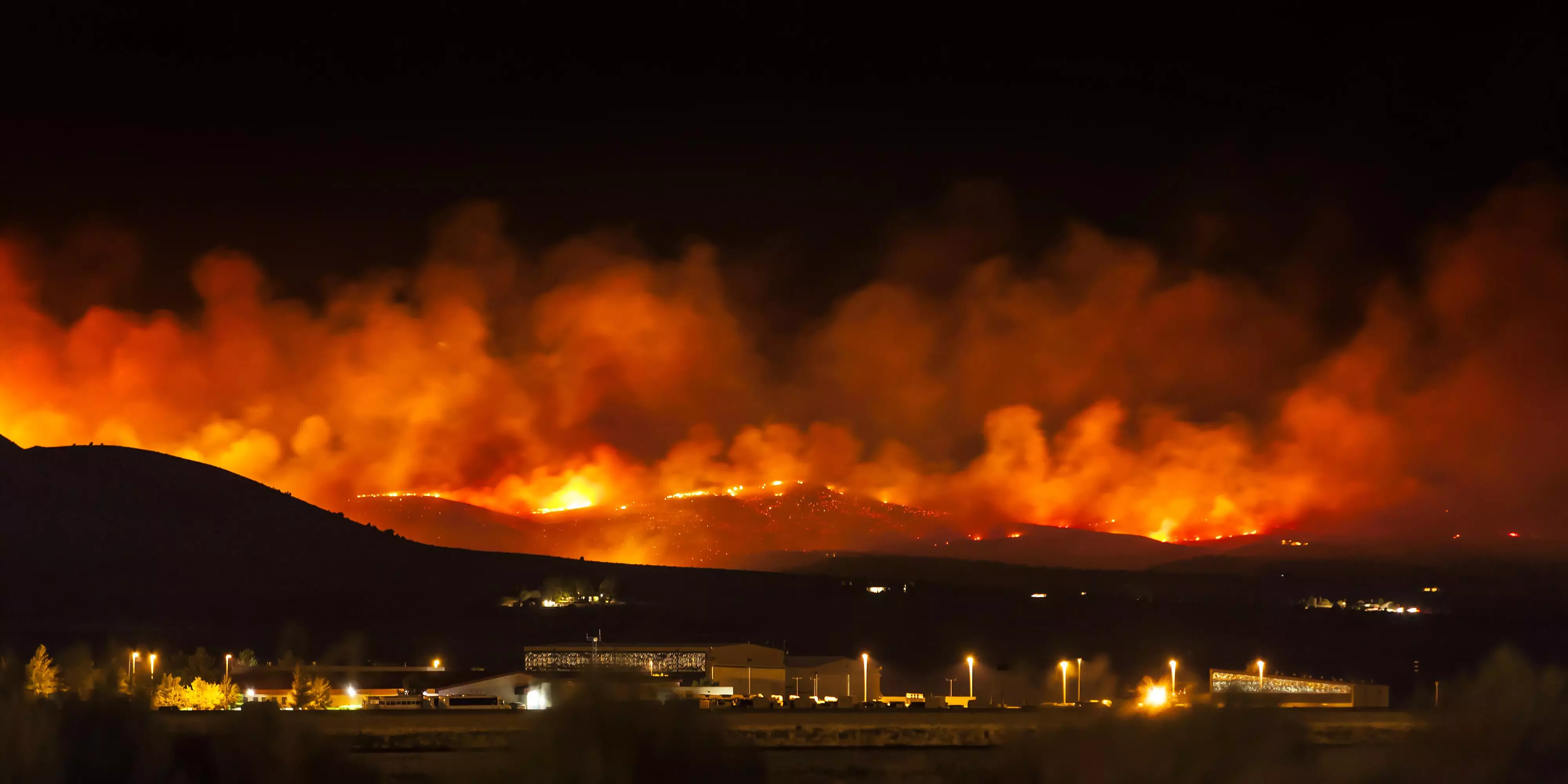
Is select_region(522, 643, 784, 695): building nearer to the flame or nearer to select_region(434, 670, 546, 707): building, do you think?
select_region(434, 670, 546, 707): building

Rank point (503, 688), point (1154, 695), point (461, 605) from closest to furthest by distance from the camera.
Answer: point (1154, 695), point (503, 688), point (461, 605)

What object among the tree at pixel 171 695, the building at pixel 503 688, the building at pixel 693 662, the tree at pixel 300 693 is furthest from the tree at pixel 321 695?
the building at pixel 693 662

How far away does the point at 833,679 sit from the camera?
265ft

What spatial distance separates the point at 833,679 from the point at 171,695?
86.2ft

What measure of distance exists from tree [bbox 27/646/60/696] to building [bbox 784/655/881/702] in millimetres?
26938

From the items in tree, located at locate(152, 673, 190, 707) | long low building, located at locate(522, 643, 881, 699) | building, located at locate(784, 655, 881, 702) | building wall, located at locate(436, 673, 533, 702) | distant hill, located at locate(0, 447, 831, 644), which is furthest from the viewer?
distant hill, located at locate(0, 447, 831, 644)

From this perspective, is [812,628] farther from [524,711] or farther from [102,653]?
[524,711]

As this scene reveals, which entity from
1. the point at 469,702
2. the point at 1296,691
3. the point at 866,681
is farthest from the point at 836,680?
the point at 1296,691

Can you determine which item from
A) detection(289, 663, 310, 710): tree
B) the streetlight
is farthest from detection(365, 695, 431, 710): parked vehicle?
the streetlight

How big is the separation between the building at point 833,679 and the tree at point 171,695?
23242 millimetres

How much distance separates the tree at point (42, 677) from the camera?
6382cm

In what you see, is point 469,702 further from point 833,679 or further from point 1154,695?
point 1154,695

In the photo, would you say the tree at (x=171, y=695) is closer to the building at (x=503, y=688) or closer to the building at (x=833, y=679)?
the building at (x=503, y=688)

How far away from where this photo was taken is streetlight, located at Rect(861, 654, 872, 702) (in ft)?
260
